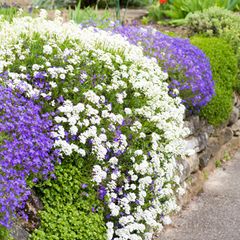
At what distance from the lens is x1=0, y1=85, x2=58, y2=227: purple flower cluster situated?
13.2 feet

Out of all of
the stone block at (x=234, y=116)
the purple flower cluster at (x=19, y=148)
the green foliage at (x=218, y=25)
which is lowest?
the stone block at (x=234, y=116)

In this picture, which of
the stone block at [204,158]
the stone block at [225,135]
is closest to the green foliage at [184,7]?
the stone block at [225,135]

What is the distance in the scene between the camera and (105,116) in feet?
Answer: 17.0

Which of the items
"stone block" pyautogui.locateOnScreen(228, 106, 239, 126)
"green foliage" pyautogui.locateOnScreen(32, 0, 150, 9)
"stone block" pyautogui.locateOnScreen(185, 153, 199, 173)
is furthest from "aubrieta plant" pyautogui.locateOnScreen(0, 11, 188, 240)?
"green foliage" pyautogui.locateOnScreen(32, 0, 150, 9)

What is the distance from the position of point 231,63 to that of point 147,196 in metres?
3.99

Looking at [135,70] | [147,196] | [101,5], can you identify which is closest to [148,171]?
[147,196]

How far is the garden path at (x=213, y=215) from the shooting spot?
6328mm

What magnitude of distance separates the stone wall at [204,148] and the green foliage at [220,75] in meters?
0.16

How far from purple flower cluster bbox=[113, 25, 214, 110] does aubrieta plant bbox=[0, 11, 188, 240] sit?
2.34 feet

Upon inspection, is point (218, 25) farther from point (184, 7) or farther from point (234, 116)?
point (184, 7)

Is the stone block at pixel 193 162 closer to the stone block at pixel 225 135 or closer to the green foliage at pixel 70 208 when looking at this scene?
the stone block at pixel 225 135

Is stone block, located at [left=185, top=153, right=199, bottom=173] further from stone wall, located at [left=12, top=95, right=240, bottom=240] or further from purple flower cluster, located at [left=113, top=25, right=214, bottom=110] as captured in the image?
purple flower cluster, located at [left=113, top=25, right=214, bottom=110]

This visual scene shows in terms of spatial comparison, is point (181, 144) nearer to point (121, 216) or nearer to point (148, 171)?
point (148, 171)

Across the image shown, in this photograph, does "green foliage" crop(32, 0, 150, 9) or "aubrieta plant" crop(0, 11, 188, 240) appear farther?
"green foliage" crop(32, 0, 150, 9)
